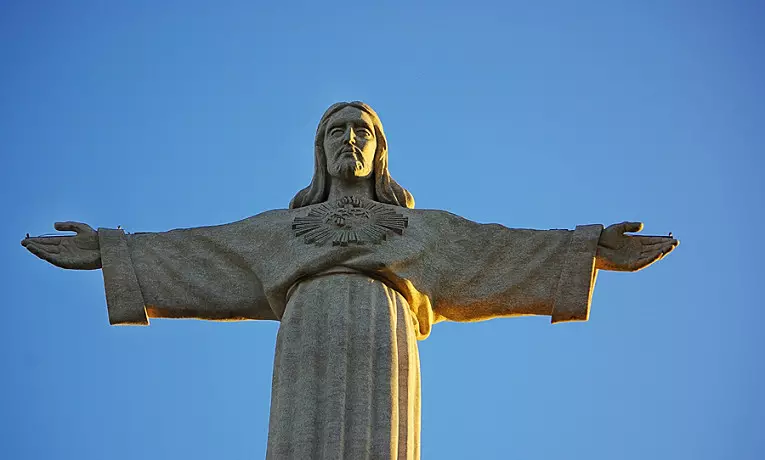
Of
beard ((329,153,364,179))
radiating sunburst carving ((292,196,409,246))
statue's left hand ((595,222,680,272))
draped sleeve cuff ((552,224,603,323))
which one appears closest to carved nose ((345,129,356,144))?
beard ((329,153,364,179))

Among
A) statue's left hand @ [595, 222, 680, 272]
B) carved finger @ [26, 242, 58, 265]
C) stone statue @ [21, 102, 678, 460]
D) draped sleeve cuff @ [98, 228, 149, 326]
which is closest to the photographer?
stone statue @ [21, 102, 678, 460]

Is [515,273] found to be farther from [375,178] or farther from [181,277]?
[181,277]

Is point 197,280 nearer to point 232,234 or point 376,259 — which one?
point 232,234

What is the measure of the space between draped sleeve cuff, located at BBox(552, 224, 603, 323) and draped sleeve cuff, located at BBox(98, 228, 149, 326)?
12.4 feet

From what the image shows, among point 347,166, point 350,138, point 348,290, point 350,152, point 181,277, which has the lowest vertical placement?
point 348,290

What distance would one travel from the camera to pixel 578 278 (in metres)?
14.9

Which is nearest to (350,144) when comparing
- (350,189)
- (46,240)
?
(350,189)

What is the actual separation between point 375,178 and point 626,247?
2.51 metres

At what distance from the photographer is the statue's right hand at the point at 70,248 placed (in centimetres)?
1532

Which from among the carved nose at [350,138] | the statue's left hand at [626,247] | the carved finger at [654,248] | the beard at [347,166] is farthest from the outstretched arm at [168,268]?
the carved finger at [654,248]

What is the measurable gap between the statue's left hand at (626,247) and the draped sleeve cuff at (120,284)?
4213mm

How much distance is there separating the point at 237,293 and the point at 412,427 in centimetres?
240

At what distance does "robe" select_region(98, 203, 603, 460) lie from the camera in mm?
13469

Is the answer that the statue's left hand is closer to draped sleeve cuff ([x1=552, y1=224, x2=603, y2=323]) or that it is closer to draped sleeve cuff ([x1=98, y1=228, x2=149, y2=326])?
draped sleeve cuff ([x1=552, y1=224, x2=603, y2=323])
